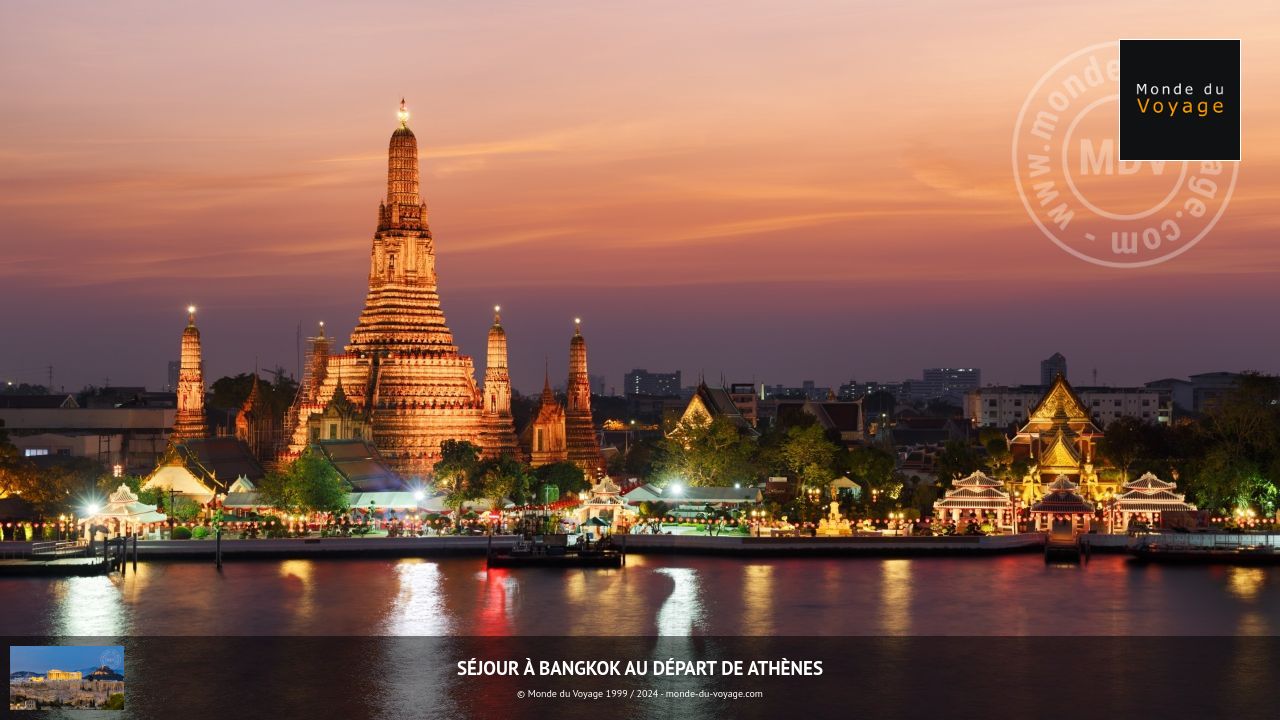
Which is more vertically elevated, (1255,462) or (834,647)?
(1255,462)

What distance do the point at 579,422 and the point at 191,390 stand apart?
20564mm

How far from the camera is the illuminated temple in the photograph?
82.4 m

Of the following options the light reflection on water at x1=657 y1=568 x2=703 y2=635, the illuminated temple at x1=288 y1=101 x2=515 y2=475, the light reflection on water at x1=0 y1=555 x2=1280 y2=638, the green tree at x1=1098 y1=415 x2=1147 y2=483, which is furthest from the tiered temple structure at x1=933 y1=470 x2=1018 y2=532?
the illuminated temple at x1=288 y1=101 x2=515 y2=475

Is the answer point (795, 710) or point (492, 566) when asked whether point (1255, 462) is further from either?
point (795, 710)

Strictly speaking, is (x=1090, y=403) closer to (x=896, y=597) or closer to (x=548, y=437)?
(x=548, y=437)

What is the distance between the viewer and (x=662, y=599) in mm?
55406

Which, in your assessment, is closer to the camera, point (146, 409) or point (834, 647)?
point (834, 647)

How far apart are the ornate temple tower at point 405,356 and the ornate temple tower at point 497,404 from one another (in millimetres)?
615

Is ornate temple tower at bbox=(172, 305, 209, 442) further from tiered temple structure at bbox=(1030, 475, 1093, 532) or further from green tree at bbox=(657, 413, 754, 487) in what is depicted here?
tiered temple structure at bbox=(1030, 475, 1093, 532)

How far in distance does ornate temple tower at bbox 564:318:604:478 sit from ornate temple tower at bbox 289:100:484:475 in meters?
7.88

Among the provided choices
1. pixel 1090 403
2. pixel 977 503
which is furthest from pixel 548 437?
pixel 1090 403

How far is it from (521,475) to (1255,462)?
1244 inches

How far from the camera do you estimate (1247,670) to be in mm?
43500

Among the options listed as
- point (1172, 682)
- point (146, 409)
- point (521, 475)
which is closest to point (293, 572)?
point (521, 475)
